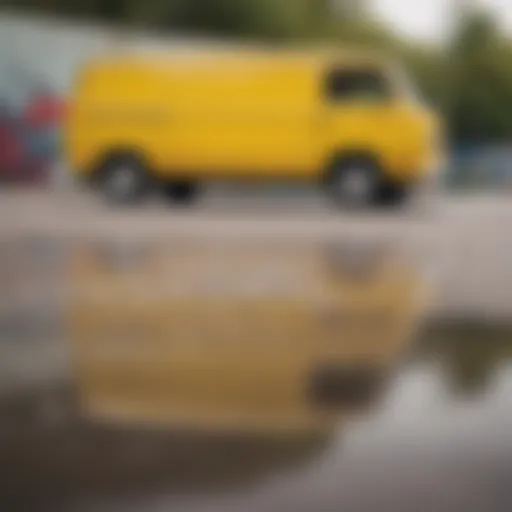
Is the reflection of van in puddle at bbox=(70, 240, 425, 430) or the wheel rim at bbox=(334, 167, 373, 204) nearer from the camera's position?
the reflection of van in puddle at bbox=(70, 240, 425, 430)

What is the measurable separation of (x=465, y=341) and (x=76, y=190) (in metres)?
1.38

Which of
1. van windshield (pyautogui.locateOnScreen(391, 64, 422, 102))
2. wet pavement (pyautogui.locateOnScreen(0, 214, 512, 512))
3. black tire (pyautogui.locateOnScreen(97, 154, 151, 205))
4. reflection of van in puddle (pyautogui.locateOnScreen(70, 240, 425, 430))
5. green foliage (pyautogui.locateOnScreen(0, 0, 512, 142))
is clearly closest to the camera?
wet pavement (pyautogui.locateOnScreen(0, 214, 512, 512))

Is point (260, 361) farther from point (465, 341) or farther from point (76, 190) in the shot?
point (76, 190)

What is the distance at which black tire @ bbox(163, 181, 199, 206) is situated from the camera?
7.76 ft

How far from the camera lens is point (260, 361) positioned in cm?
141

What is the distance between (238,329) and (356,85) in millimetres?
1055

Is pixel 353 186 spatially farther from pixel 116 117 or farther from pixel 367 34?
pixel 116 117

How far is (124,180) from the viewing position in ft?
8.16

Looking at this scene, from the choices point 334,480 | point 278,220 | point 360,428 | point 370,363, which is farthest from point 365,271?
point 334,480

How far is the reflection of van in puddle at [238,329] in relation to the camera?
1229 millimetres

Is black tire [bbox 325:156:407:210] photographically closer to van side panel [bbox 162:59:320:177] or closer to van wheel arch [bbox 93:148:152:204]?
van side panel [bbox 162:59:320:177]

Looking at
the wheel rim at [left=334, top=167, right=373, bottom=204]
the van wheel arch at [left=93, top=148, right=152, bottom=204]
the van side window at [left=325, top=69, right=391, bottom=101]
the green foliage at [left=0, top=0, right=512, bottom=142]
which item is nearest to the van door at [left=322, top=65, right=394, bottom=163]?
the van side window at [left=325, top=69, right=391, bottom=101]

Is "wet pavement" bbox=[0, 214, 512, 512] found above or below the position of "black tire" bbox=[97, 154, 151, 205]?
below

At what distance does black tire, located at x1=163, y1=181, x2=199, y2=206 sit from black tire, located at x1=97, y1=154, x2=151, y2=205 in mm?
90
